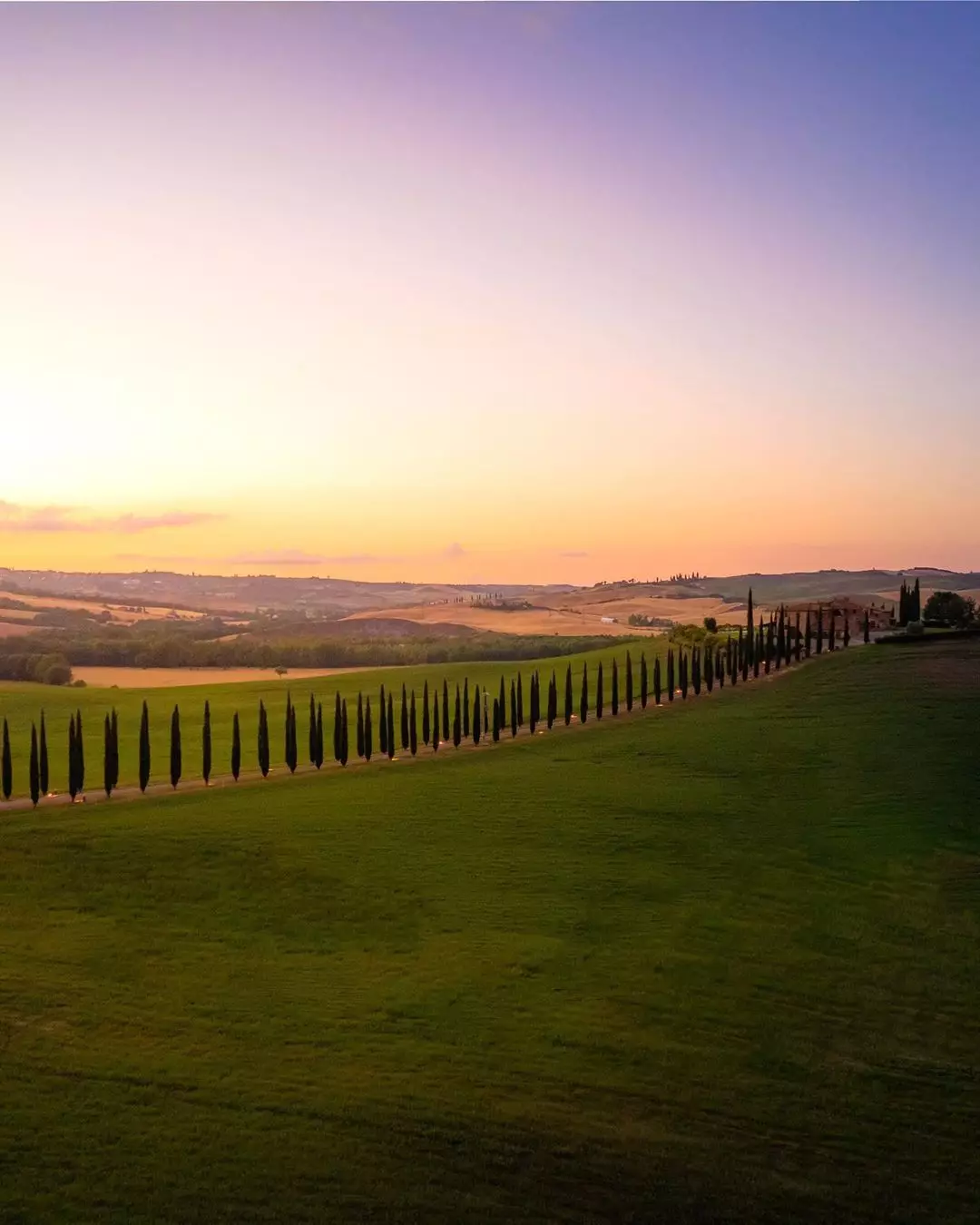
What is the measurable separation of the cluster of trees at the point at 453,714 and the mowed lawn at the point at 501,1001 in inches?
116

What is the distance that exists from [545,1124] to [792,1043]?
5689mm

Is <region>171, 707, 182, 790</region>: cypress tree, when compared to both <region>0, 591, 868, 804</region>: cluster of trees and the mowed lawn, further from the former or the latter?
the mowed lawn

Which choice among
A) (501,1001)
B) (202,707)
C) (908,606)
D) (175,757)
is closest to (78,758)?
(175,757)

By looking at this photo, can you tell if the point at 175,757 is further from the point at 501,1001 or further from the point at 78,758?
the point at 501,1001

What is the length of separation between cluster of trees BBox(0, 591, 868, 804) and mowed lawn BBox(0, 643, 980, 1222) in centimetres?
294

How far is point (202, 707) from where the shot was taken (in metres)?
57.4

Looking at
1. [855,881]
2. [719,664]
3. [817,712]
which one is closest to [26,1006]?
[855,881]

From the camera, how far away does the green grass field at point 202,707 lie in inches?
1697

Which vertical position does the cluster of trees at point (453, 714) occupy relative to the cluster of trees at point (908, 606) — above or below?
below

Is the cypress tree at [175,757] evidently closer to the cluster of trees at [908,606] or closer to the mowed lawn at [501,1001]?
the mowed lawn at [501,1001]

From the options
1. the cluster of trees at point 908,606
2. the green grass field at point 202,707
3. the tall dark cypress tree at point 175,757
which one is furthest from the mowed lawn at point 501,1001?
the cluster of trees at point 908,606

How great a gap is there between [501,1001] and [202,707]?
40.4 m

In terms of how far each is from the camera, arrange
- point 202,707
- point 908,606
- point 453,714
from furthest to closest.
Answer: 1. point 908,606
2. point 202,707
3. point 453,714

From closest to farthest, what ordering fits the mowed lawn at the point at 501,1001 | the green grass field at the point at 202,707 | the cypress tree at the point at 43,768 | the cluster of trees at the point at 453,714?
the mowed lawn at the point at 501,1001, the cypress tree at the point at 43,768, the cluster of trees at the point at 453,714, the green grass field at the point at 202,707
